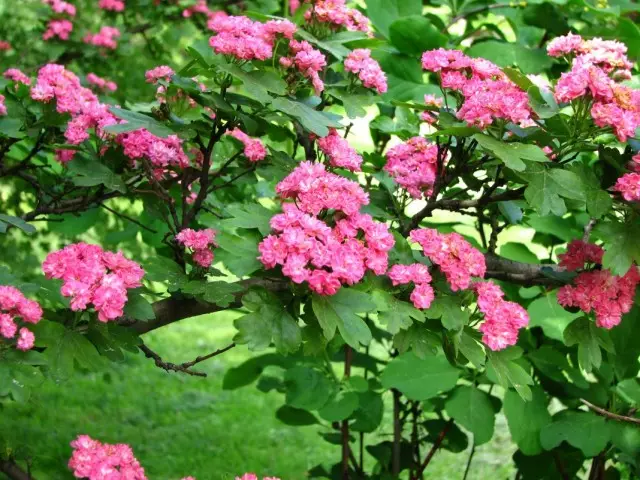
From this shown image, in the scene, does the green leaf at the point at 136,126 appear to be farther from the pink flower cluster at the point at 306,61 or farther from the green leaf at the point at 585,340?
the green leaf at the point at 585,340

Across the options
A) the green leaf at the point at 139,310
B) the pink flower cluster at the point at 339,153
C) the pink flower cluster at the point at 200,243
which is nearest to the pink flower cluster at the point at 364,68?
the pink flower cluster at the point at 339,153

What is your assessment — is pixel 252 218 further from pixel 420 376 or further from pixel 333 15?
pixel 420 376

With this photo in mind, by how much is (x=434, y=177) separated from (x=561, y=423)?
102 centimetres

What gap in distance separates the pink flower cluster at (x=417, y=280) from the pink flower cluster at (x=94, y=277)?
0.49 meters

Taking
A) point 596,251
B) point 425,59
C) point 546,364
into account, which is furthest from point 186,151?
point 546,364

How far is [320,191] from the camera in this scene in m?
1.70

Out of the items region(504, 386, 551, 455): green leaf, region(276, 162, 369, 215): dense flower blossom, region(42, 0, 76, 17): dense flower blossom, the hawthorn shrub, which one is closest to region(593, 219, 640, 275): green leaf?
the hawthorn shrub

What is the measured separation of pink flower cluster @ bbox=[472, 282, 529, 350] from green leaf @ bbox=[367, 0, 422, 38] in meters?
1.32

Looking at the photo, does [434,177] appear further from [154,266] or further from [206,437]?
[206,437]

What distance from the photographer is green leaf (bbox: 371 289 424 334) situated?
1701 mm

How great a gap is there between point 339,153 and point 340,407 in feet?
3.45

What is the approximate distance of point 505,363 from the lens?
1870mm

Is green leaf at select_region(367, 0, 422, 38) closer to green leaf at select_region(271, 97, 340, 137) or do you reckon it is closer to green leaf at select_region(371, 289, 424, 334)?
green leaf at select_region(271, 97, 340, 137)

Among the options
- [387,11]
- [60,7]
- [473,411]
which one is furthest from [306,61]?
[60,7]
